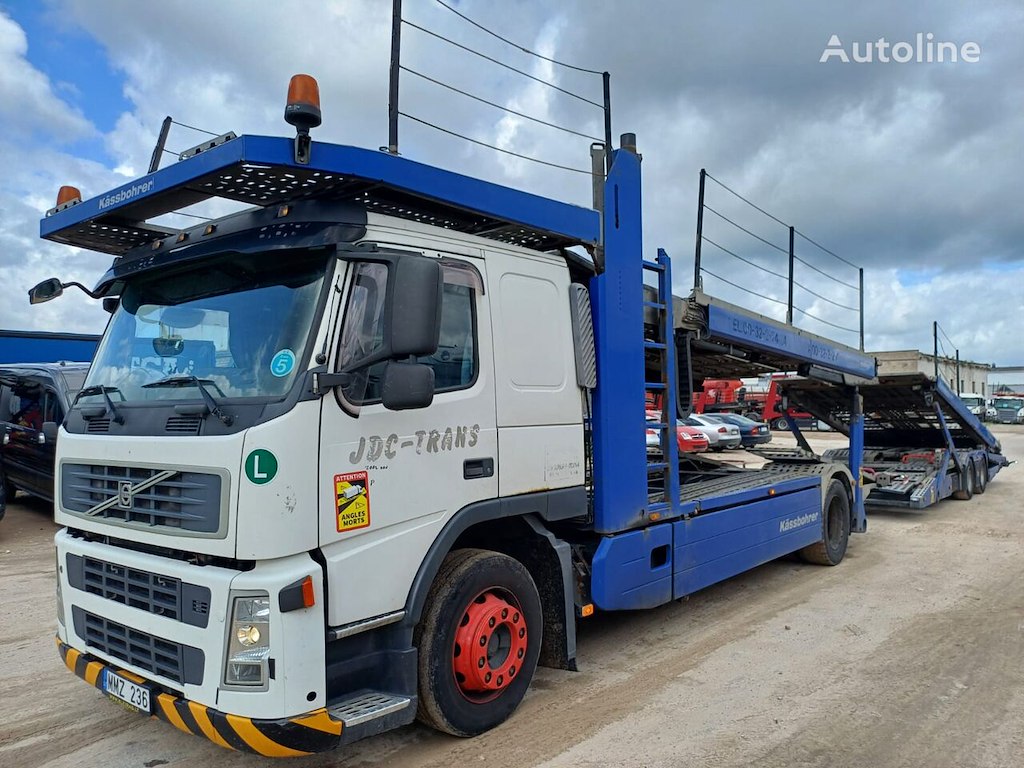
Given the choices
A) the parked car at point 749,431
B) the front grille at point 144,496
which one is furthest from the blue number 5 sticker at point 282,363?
the parked car at point 749,431

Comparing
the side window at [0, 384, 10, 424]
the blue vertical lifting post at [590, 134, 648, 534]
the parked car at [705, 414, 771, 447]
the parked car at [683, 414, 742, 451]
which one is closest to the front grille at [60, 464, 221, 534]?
the blue vertical lifting post at [590, 134, 648, 534]

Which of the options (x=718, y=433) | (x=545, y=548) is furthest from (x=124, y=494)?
(x=718, y=433)

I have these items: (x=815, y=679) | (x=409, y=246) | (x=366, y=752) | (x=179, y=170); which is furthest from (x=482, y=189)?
(x=815, y=679)

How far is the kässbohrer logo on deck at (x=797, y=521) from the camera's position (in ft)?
23.3

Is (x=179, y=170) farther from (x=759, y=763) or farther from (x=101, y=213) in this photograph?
(x=759, y=763)

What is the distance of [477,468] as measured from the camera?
13.0ft

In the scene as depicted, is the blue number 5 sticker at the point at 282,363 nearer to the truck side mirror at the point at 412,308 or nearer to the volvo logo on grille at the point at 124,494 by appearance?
the truck side mirror at the point at 412,308

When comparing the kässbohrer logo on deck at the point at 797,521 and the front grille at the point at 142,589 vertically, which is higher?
the front grille at the point at 142,589

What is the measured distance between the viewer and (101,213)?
4.05 m

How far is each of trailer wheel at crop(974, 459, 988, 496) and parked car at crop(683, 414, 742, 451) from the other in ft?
28.3

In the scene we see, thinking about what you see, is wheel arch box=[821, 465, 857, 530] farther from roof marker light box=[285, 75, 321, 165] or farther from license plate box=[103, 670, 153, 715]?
license plate box=[103, 670, 153, 715]

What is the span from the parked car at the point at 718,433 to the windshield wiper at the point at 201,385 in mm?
19949

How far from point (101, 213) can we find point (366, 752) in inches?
129

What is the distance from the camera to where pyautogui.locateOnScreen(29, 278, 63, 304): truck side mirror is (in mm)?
4440
